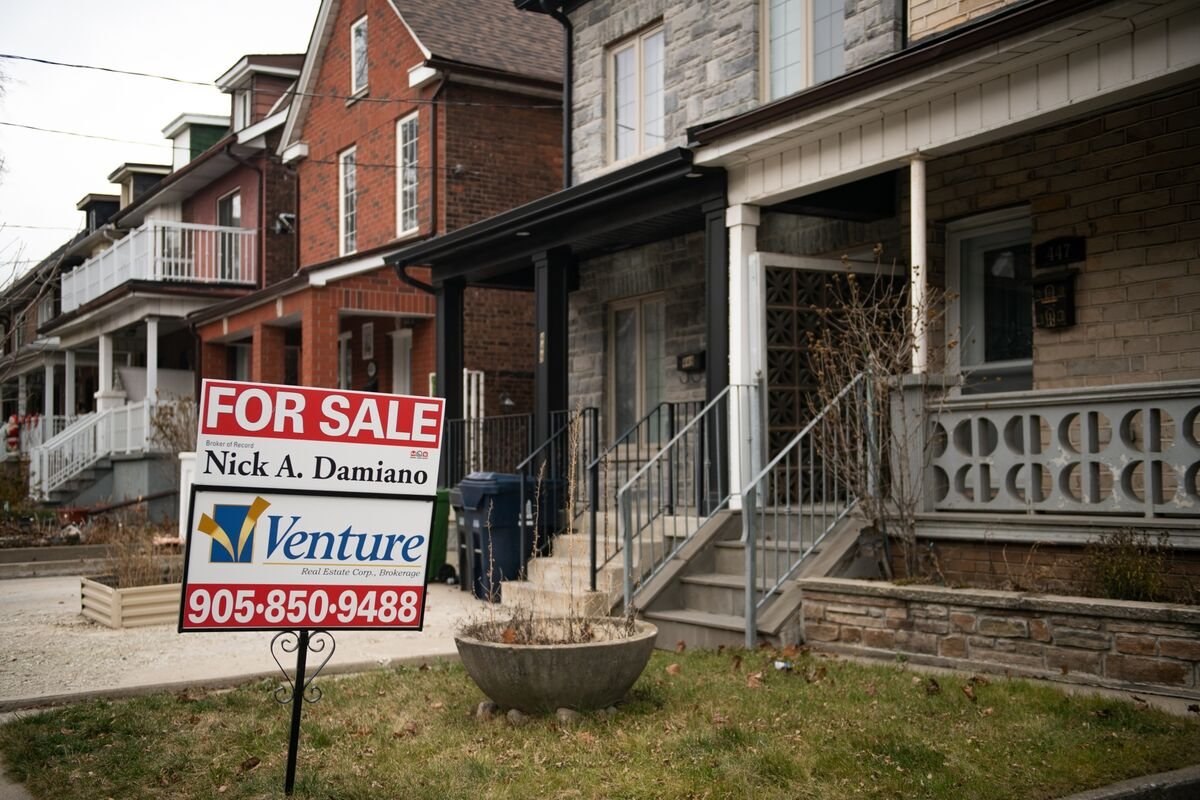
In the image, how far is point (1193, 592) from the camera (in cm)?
669

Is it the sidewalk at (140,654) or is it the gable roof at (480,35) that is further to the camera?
the gable roof at (480,35)

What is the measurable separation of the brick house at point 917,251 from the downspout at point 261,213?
1241 cm

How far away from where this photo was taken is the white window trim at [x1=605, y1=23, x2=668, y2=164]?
14.0 m

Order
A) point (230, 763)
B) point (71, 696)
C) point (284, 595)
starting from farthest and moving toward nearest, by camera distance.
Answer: point (71, 696), point (230, 763), point (284, 595)

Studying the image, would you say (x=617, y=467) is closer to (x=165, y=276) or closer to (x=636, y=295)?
(x=636, y=295)

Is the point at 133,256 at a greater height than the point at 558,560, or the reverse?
the point at 133,256

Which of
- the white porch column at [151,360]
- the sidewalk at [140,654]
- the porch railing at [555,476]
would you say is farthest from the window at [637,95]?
the white porch column at [151,360]

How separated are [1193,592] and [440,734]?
13.7ft

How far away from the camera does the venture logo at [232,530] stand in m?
5.22

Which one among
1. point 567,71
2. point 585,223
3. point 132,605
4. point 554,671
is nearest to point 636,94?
point 567,71

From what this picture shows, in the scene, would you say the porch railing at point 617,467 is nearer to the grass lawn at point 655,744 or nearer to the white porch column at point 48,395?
the grass lawn at point 655,744

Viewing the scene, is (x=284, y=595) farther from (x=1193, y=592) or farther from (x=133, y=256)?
(x=133, y=256)

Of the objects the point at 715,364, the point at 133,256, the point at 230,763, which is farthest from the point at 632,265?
the point at 133,256

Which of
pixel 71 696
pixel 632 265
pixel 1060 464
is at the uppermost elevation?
pixel 632 265
